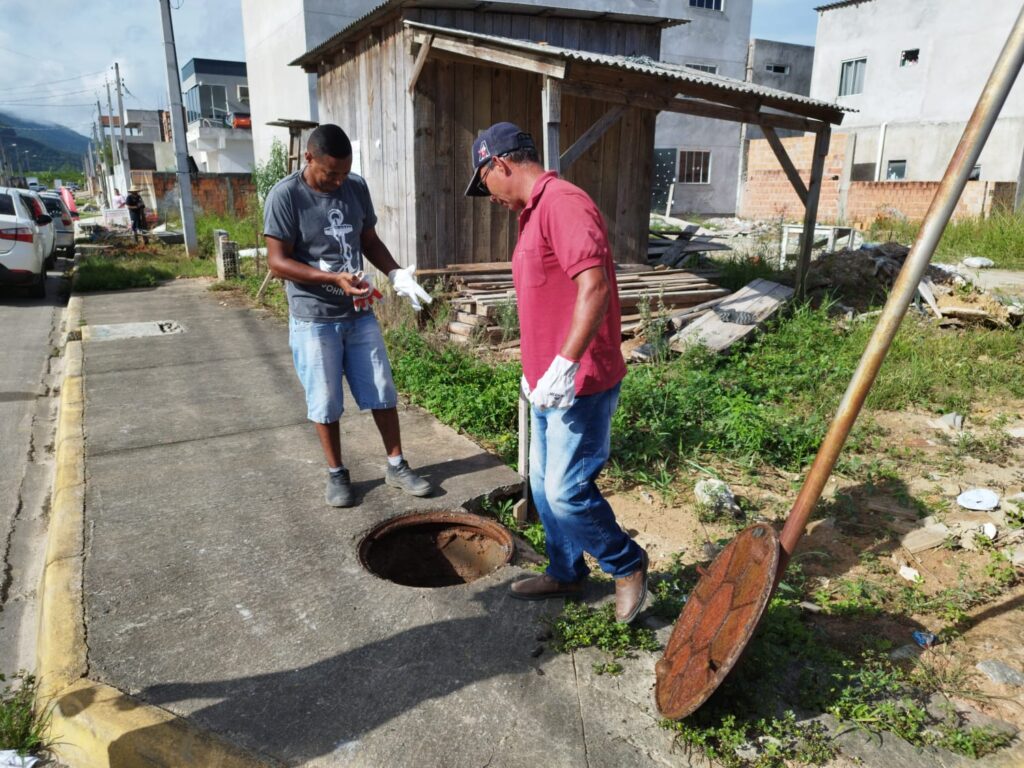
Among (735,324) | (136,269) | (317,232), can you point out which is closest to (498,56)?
(735,324)

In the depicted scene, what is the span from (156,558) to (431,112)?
20.9ft

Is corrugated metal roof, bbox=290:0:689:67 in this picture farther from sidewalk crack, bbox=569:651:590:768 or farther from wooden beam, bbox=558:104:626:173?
sidewalk crack, bbox=569:651:590:768

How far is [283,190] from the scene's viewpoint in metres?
3.58

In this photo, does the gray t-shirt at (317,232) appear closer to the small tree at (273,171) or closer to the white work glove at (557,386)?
the white work glove at (557,386)

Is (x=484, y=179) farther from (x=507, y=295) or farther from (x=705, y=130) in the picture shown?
(x=705, y=130)

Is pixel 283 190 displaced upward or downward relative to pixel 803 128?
downward

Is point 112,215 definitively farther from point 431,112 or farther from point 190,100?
point 190,100

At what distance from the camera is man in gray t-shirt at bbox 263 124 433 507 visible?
141 inches

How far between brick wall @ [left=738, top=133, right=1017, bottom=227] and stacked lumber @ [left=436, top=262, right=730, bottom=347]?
30.4 ft

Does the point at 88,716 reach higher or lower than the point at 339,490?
lower

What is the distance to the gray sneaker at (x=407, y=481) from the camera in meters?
3.98

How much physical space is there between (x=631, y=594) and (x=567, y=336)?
1075 millimetres

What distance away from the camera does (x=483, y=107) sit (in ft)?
28.1

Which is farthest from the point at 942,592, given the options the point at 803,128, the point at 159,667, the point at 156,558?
the point at 803,128
